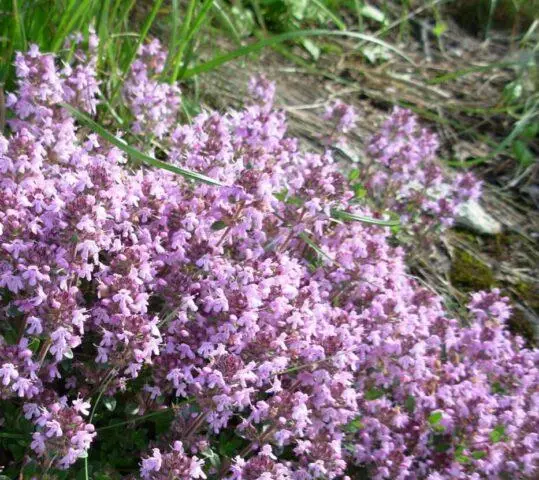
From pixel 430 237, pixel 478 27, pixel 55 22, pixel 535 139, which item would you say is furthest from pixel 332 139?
pixel 478 27

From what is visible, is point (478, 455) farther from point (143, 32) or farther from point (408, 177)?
point (143, 32)

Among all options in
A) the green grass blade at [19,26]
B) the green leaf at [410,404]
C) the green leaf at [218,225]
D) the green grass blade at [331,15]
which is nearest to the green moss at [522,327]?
the green leaf at [410,404]

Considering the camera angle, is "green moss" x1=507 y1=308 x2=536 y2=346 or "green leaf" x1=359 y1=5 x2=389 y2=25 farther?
"green leaf" x1=359 y1=5 x2=389 y2=25

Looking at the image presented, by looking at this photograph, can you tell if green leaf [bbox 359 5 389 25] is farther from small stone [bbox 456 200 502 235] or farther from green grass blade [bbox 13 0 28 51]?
green grass blade [bbox 13 0 28 51]

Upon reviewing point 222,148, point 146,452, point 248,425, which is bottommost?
point 146,452

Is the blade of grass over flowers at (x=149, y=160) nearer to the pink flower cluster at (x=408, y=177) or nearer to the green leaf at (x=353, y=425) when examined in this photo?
the green leaf at (x=353, y=425)

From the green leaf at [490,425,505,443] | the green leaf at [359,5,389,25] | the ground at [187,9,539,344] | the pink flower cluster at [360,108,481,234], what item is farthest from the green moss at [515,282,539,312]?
the green leaf at [359,5,389,25]

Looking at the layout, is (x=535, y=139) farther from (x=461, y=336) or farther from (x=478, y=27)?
(x=461, y=336)
